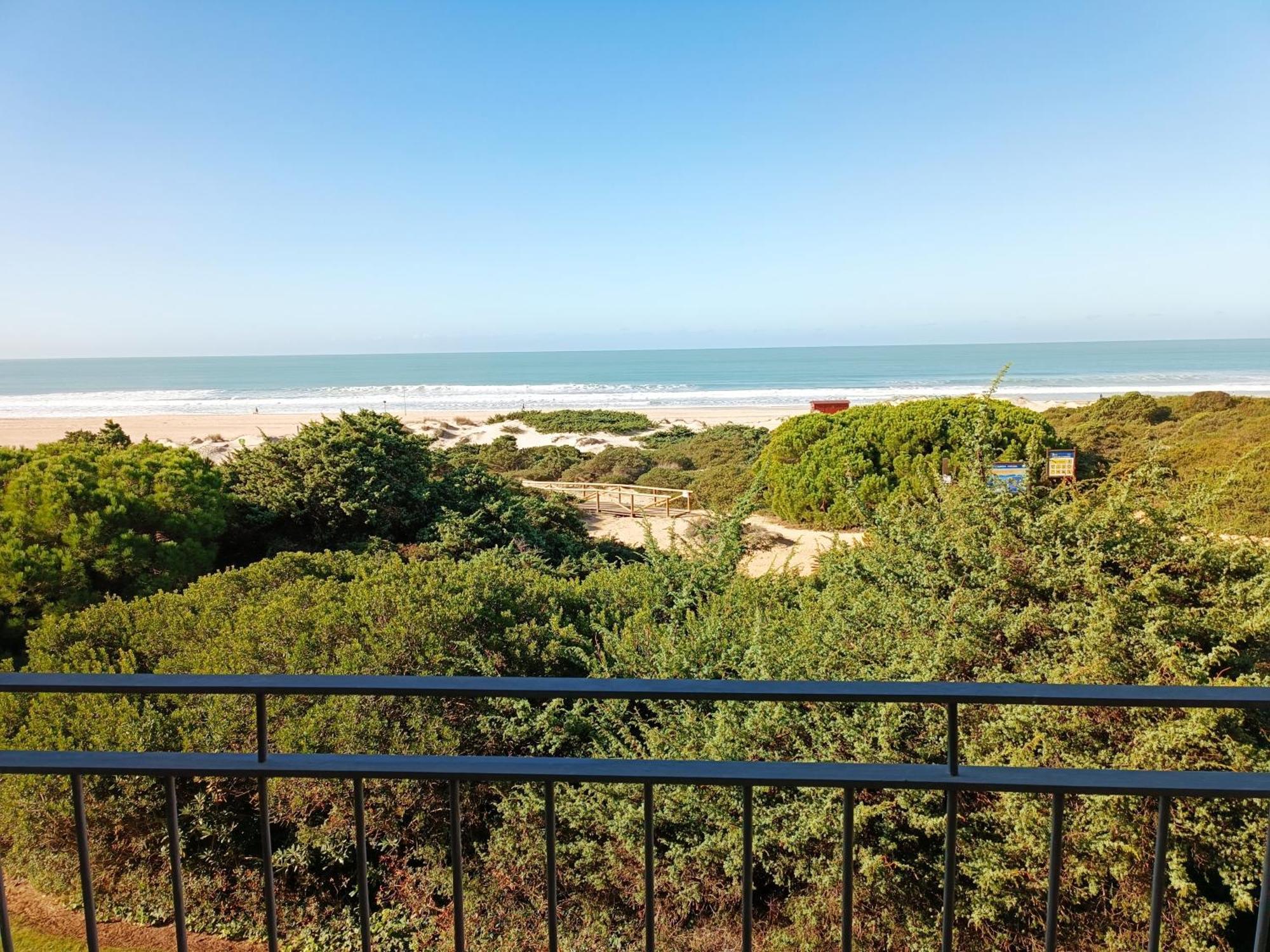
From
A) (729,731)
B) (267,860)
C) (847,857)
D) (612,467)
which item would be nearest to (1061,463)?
(729,731)

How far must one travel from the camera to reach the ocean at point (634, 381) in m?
53.6

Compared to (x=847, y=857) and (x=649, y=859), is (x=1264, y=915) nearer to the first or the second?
(x=847, y=857)

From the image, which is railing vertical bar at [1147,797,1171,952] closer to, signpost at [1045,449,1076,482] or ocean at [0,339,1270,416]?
signpost at [1045,449,1076,482]

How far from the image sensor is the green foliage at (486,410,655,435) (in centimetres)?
3838

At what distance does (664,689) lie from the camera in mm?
1453

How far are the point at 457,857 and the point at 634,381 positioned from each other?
71263 mm

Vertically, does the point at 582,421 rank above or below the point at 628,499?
above

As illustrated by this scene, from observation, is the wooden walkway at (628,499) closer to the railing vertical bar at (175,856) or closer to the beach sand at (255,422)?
the railing vertical bar at (175,856)

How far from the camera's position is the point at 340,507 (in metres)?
10.4

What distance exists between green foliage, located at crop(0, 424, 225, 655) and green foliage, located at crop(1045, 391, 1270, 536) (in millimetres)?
8945

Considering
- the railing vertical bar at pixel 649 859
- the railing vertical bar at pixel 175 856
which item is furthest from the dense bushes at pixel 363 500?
the railing vertical bar at pixel 649 859

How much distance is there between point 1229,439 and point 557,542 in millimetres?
14044

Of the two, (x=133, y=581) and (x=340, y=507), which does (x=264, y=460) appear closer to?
(x=340, y=507)

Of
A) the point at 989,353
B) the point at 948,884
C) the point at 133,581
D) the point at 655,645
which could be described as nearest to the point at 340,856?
the point at 655,645
